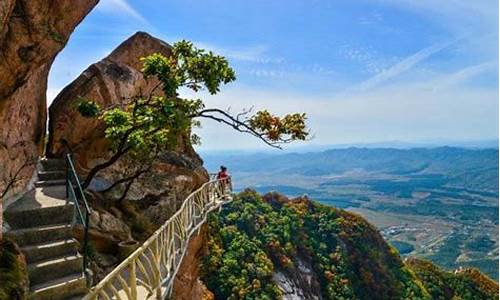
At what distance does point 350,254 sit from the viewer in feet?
192

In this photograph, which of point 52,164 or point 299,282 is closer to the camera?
point 52,164

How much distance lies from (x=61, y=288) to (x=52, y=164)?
309 inches

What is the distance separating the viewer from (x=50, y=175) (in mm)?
13867

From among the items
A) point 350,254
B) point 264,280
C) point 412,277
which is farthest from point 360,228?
point 264,280

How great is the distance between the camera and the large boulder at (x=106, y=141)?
15703 mm

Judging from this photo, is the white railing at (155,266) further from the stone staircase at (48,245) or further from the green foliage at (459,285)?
the green foliage at (459,285)

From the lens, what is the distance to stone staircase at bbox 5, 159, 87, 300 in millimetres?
7797

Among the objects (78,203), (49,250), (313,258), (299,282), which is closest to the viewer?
(49,250)

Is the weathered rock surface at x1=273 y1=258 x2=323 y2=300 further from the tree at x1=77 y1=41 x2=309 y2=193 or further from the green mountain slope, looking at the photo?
the tree at x1=77 y1=41 x2=309 y2=193

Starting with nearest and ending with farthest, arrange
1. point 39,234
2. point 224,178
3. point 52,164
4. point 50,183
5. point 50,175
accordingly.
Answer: point 39,234 < point 50,183 < point 50,175 < point 52,164 < point 224,178

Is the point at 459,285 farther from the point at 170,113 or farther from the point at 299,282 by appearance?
the point at 170,113

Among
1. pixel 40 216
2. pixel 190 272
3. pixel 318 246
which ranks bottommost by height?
pixel 318 246

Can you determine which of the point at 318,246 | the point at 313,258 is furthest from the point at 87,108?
the point at 318,246

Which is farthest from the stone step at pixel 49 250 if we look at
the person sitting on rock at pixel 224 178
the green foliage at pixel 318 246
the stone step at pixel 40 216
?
the green foliage at pixel 318 246
